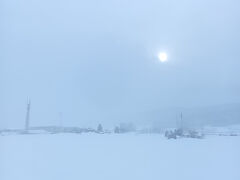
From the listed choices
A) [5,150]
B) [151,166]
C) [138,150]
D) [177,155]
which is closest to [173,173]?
[151,166]

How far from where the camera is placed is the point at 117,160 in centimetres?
431

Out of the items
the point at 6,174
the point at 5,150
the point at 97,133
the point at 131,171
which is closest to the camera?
the point at 6,174

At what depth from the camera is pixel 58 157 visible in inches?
177

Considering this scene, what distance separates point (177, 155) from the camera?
4.68 meters

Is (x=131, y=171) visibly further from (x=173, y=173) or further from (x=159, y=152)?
(x=159, y=152)

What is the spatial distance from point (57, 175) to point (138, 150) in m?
1.61

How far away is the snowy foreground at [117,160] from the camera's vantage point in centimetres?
366

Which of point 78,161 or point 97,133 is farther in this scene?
point 97,133

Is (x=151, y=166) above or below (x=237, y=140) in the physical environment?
below

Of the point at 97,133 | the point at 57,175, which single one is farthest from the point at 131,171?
the point at 97,133

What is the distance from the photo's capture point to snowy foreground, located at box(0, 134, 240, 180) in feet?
12.0

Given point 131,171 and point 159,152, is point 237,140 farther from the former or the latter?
point 131,171

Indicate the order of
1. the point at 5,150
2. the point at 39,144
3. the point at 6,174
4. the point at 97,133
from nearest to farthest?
the point at 6,174 → the point at 5,150 → the point at 39,144 → the point at 97,133

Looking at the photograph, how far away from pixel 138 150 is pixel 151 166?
36.1 inches
